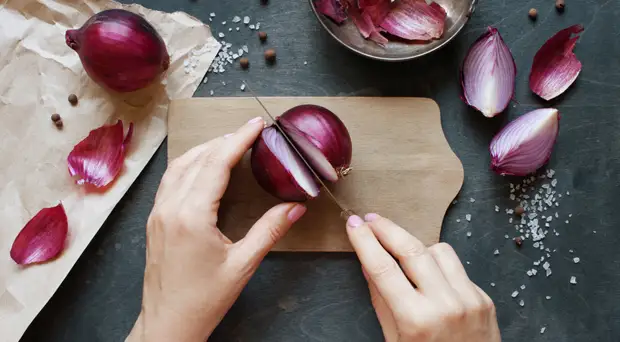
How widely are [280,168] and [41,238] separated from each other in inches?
18.3

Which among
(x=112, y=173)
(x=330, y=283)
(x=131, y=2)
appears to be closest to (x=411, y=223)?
(x=330, y=283)

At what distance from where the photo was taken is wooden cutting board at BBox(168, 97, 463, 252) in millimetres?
1126

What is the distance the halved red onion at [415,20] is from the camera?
1103mm

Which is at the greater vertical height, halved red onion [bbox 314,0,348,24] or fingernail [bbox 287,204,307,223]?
halved red onion [bbox 314,0,348,24]

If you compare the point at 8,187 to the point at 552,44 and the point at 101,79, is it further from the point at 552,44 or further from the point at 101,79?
the point at 552,44

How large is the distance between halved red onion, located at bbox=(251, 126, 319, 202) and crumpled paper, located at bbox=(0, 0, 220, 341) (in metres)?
0.22

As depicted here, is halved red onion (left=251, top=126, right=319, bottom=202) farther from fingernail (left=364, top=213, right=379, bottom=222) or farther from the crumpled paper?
the crumpled paper

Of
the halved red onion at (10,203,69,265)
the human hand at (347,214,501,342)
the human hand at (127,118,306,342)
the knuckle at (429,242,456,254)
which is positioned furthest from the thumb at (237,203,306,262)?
the halved red onion at (10,203,69,265)

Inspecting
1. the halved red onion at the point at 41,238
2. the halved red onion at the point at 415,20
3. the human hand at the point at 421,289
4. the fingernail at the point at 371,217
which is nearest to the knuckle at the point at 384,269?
the human hand at the point at 421,289

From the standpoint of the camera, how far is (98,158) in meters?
1.11

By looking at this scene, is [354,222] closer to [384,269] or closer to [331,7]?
[384,269]

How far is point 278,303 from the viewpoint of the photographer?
3.76 feet

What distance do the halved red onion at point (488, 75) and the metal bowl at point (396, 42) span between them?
59 mm

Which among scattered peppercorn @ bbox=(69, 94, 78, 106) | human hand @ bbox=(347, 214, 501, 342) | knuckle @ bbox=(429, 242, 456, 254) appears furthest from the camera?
scattered peppercorn @ bbox=(69, 94, 78, 106)
